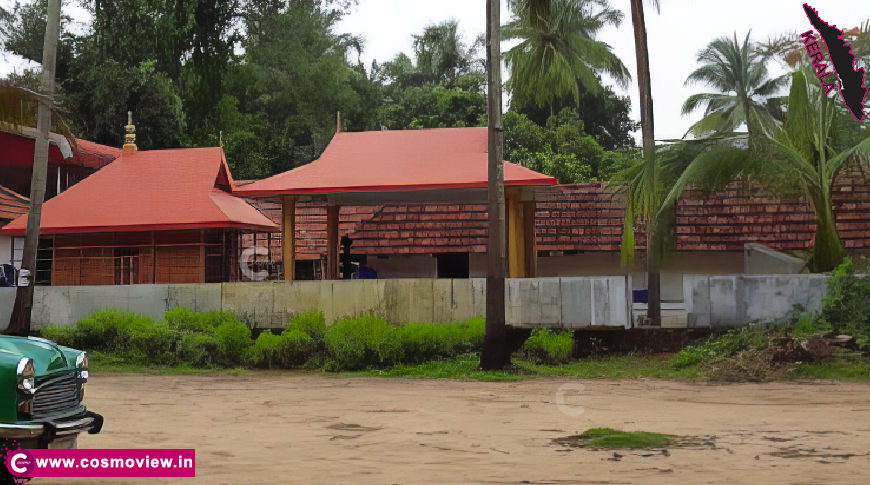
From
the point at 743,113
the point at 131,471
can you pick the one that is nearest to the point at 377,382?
the point at 131,471

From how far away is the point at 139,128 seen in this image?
1471 inches

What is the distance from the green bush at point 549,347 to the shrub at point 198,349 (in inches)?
246

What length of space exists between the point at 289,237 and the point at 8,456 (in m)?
14.7

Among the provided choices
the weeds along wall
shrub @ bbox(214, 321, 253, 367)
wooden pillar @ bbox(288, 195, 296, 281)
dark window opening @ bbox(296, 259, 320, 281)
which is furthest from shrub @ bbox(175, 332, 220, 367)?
dark window opening @ bbox(296, 259, 320, 281)

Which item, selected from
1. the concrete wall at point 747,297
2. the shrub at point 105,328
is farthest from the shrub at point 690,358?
the shrub at point 105,328

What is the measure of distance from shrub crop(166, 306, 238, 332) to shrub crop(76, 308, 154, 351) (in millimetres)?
497

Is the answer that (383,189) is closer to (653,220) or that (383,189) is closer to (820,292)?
(653,220)

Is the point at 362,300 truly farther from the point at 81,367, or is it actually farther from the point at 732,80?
the point at 732,80

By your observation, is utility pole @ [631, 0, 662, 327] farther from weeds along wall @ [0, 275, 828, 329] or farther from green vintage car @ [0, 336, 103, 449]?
green vintage car @ [0, 336, 103, 449]

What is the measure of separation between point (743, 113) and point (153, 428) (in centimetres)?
3327

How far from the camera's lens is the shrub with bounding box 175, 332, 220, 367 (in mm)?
18562

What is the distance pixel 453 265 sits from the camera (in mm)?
26328

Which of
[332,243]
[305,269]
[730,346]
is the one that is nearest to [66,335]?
[332,243]

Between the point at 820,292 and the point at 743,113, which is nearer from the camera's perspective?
the point at 820,292
